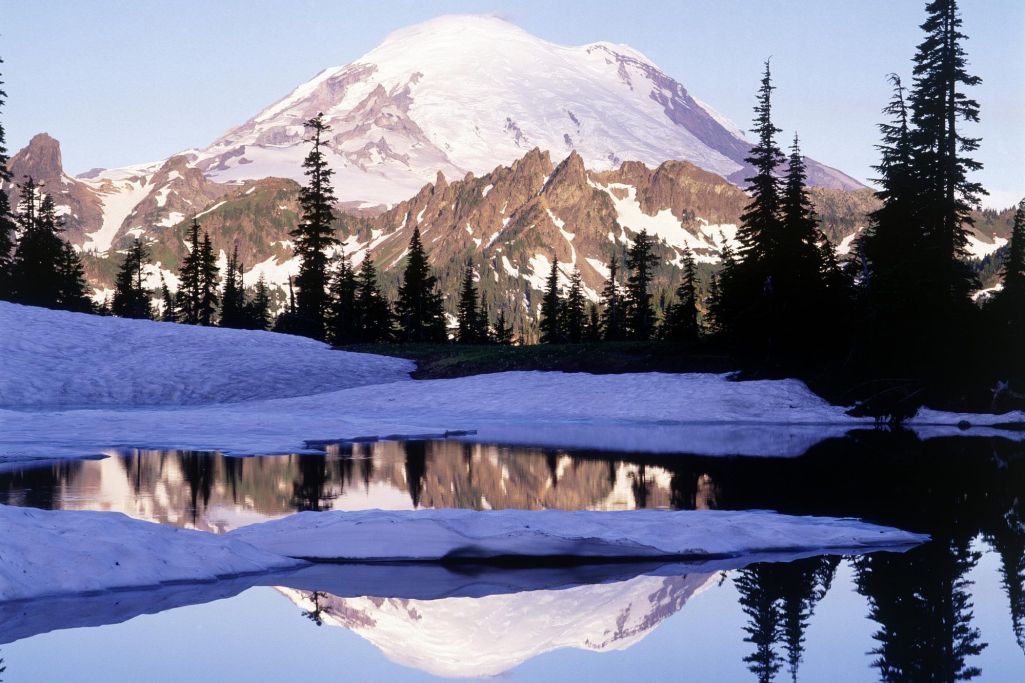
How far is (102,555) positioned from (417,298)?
262ft

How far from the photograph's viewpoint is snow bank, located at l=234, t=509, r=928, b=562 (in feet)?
33.7

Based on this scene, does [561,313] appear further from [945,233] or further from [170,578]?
[170,578]

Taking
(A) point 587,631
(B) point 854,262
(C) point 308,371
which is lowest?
(A) point 587,631

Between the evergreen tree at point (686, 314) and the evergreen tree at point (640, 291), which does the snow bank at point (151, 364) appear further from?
the evergreen tree at point (640, 291)

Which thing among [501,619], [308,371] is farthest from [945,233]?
[501,619]

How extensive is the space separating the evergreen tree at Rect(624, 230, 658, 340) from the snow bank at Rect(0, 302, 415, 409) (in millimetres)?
49702

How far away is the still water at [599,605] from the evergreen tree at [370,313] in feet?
253

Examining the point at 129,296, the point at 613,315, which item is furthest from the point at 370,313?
the point at 129,296

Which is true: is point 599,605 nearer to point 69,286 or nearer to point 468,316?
point 468,316

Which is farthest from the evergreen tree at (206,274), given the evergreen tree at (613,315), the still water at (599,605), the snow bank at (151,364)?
the still water at (599,605)

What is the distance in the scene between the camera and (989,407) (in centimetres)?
3173

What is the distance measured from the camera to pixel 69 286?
9544 cm

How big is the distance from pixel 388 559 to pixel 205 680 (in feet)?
12.9

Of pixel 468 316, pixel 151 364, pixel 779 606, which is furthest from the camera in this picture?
pixel 468 316
